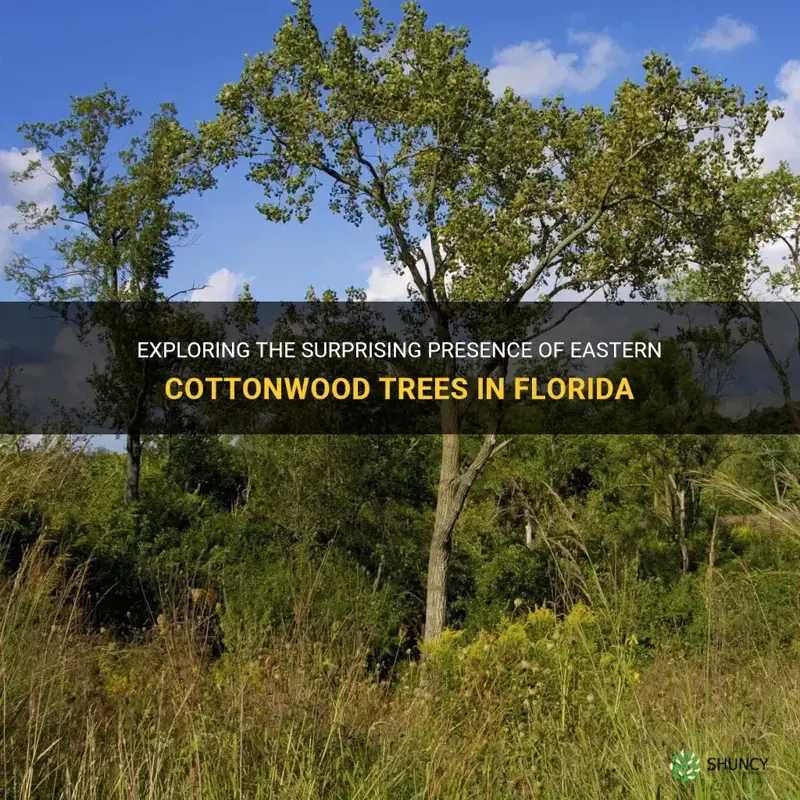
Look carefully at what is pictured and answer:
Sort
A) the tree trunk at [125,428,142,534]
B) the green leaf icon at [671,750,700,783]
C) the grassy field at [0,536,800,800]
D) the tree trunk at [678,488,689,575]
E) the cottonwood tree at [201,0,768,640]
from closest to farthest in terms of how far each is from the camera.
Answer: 1. the green leaf icon at [671,750,700,783]
2. the grassy field at [0,536,800,800]
3. the cottonwood tree at [201,0,768,640]
4. the tree trunk at [678,488,689,575]
5. the tree trunk at [125,428,142,534]

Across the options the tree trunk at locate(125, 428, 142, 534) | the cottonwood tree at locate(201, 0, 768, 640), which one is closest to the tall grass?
the cottonwood tree at locate(201, 0, 768, 640)

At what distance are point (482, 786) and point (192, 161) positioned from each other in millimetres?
17235

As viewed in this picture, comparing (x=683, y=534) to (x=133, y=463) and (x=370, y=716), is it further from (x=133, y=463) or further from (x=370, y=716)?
(x=370, y=716)

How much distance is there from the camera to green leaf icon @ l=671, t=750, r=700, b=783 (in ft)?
8.85

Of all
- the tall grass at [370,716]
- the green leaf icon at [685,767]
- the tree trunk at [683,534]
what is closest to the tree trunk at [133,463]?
the tree trunk at [683,534]

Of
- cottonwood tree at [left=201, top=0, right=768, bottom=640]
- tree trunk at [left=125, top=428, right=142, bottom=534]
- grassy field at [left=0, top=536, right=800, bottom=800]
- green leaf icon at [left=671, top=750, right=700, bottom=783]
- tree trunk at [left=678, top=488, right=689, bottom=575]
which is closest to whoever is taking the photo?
green leaf icon at [left=671, top=750, right=700, bottom=783]

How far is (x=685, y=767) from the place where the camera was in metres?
2.79

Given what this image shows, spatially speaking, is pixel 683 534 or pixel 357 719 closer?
pixel 357 719

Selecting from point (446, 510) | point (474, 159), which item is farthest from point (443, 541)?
point (474, 159)

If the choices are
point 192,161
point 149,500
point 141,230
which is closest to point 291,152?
point 192,161

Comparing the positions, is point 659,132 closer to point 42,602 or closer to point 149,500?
point 42,602

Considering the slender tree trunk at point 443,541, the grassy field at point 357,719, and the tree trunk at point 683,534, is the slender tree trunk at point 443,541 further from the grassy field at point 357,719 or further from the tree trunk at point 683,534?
the grassy field at point 357,719

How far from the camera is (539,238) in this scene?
727 inches
